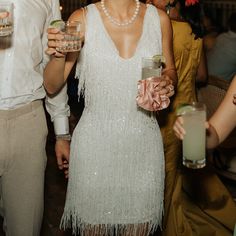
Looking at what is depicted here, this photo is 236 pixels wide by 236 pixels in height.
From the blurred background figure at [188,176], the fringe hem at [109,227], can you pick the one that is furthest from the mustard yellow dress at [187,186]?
the fringe hem at [109,227]

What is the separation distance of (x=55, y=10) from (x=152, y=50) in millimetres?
523

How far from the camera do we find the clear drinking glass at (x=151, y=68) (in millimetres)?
2025

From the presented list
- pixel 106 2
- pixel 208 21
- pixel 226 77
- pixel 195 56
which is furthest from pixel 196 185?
pixel 208 21

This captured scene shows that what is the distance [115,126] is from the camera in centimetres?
221

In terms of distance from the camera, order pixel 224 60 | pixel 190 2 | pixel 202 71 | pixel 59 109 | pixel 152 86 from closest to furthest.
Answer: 1. pixel 152 86
2. pixel 59 109
3. pixel 190 2
4. pixel 202 71
5. pixel 224 60

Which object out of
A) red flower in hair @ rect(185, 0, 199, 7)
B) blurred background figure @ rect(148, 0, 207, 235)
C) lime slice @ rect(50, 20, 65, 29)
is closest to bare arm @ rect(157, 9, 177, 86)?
blurred background figure @ rect(148, 0, 207, 235)

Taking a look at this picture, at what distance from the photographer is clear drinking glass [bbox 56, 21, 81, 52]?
1.88 meters

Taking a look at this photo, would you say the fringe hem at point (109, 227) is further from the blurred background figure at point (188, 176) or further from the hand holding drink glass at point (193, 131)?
the blurred background figure at point (188, 176)

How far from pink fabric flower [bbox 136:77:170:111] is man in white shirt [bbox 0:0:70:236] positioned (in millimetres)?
498

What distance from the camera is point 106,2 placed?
2275 mm

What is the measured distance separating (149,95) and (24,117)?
0.60 metres

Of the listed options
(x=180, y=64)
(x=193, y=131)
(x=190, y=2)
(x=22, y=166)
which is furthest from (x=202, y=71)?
(x=22, y=166)

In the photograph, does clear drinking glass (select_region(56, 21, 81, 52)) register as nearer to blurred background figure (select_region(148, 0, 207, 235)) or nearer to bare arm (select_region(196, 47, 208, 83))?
blurred background figure (select_region(148, 0, 207, 235))

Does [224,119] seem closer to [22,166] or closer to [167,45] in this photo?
[167,45]
